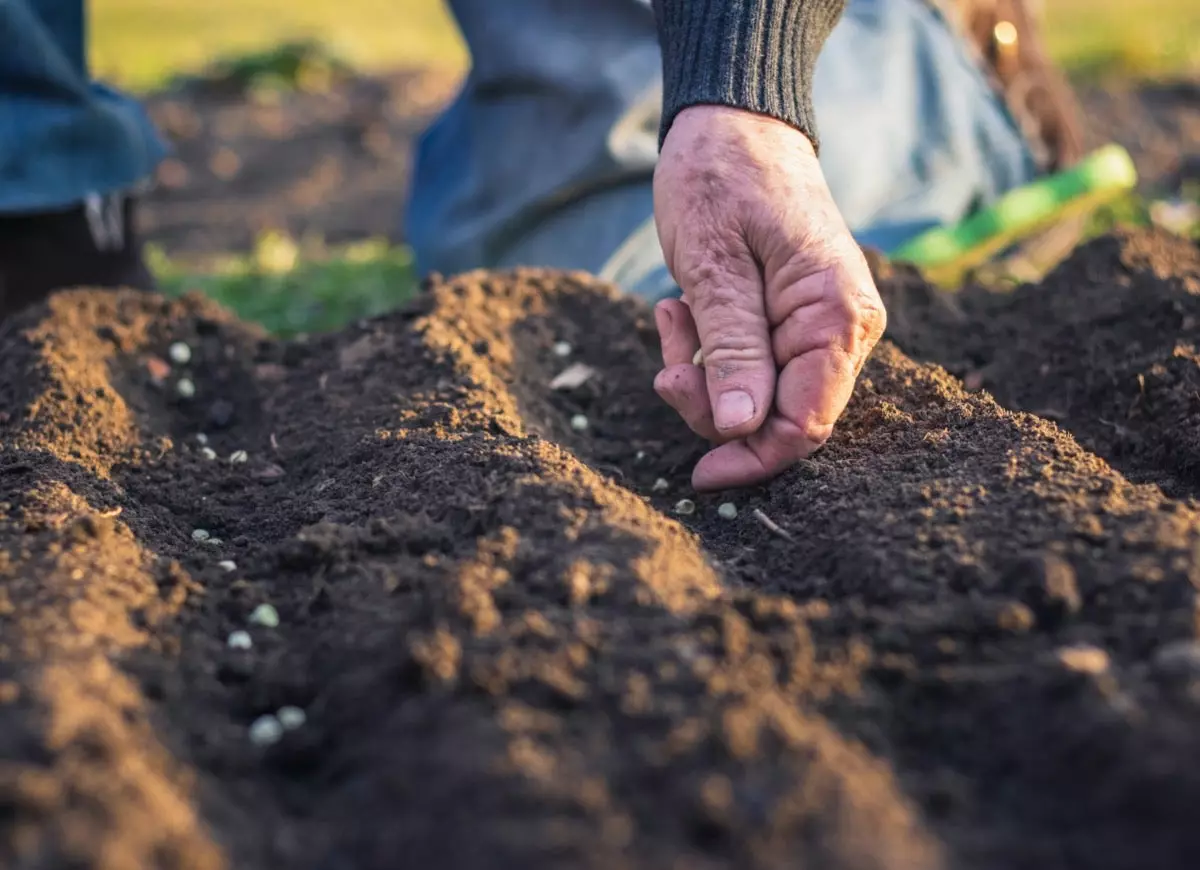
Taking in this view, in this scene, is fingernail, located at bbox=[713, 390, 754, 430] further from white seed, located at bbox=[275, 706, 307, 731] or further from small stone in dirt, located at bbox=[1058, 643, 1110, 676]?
white seed, located at bbox=[275, 706, 307, 731]

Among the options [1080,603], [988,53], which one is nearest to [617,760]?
[1080,603]

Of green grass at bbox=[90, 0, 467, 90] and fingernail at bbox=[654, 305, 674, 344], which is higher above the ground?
fingernail at bbox=[654, 305, 674, 344]

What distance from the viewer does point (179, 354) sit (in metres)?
2.46

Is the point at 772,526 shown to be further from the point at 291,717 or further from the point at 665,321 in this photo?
the point at 291,717

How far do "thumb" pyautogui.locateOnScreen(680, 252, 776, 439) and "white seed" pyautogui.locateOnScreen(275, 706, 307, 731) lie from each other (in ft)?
2.50

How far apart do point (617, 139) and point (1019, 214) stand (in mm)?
1099

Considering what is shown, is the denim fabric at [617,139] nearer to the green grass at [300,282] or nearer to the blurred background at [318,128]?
the green grass at [300,282]

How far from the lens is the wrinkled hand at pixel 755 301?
72.0 inches

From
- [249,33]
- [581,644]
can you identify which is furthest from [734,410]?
[249,33]

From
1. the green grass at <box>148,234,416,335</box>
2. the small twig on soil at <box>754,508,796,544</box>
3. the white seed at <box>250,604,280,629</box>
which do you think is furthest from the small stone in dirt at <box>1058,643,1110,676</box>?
the green grass at <box>148,234,416,335</box>

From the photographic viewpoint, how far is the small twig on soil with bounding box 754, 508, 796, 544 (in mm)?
1718

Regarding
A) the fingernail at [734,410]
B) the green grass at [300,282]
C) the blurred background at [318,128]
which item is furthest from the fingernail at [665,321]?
the blurred background at [318,128]

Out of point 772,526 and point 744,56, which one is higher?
point 744,56

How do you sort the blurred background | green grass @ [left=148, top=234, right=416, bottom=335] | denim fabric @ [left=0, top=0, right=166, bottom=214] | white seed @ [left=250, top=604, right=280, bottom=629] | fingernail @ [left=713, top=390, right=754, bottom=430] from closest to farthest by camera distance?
white seed @ [left=250, top=604, right=280, bottom=629], fingernail @ [left=713, top=390, right=754, bottom=430], denim fabric @ [left=0, top=0, right=166, bottom=214], green grass @ [left=148, top=234, right=416, bottom=335], the blurred background
